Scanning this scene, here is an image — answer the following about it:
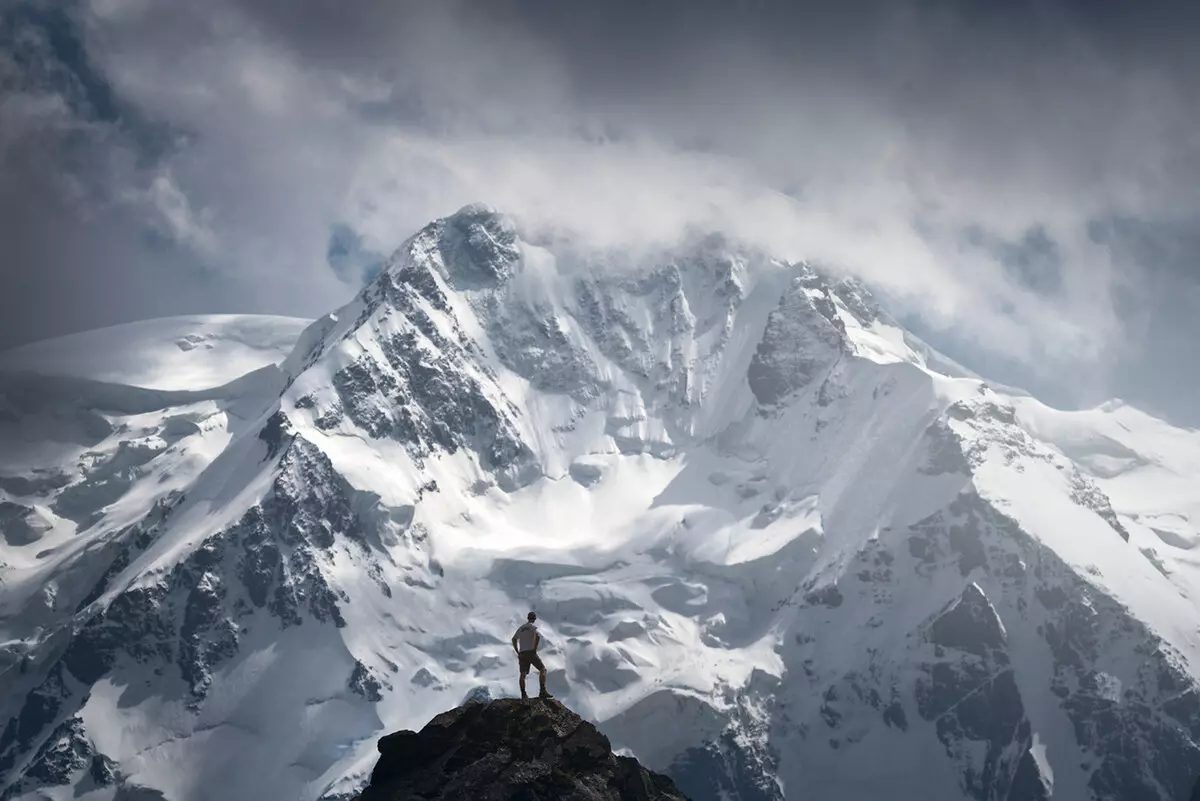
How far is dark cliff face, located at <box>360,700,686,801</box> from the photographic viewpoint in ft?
178

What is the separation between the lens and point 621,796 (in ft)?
186

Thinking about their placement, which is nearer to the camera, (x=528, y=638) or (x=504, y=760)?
(x=504, y=760)

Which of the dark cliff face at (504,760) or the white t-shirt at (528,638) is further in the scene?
the white t-shirt at (528,638)

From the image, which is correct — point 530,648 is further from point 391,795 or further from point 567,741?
point 391,795

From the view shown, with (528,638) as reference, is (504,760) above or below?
below

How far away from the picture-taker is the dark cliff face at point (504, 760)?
54219 millimetres

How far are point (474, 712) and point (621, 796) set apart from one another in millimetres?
6354

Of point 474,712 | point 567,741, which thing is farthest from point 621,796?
point 474,712

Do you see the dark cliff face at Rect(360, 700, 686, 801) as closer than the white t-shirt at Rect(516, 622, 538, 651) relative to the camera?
Yes

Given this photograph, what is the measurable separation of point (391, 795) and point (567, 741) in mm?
6784

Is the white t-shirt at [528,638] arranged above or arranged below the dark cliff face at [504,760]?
above

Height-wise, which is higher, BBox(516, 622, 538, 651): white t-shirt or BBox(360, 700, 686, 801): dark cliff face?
BBox(516, 622, 538, 651): white t-shirt

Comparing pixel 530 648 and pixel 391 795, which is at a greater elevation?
pixel 530 648

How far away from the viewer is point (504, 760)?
54938 millimetres
